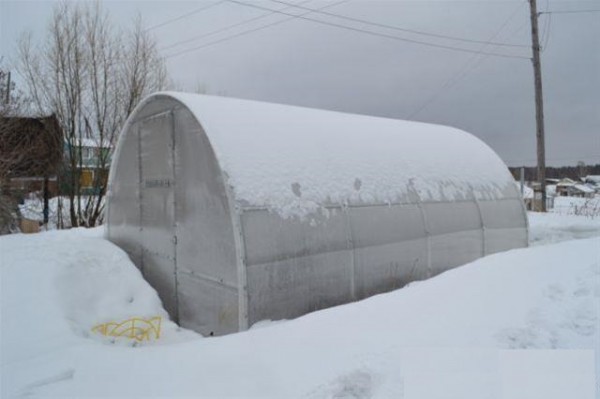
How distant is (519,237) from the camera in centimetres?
971

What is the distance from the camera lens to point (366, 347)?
351 cm

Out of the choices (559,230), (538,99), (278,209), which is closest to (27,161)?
(278,209)

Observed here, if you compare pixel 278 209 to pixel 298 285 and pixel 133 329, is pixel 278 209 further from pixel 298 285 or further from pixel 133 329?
pixel 133 329

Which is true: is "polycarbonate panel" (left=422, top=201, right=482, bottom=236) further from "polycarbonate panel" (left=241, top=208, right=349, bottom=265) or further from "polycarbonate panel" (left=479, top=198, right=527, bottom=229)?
"polycarbonate panel" (left=241, top=208, right=349, bottom=265)

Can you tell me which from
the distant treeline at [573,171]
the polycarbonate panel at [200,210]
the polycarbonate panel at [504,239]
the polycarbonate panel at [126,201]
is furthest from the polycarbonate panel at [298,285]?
the distant treeline at [573,171]

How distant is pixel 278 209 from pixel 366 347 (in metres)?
2.64

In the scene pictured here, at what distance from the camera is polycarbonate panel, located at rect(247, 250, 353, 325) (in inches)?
213

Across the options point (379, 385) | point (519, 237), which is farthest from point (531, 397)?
point (519, 237)

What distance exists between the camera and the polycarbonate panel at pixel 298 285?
540 cm

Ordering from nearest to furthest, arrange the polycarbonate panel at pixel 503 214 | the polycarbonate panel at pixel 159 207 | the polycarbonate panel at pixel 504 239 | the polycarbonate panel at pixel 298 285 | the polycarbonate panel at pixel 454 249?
the polycarbonate panel at pixel 298 285, the polycarbonate panel at pixel 159 207, the polycarbonate panel at pixel 454 249, the polycarbonate panel at pixel 504 239, the polycarbonate panel at pixel 503 214

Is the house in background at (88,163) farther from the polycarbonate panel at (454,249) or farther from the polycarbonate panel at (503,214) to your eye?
the polycarbonate panel at (503,214)

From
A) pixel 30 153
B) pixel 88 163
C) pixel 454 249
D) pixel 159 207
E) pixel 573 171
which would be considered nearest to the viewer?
pixel 159 207

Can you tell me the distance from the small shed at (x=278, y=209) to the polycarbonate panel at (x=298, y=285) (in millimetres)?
17

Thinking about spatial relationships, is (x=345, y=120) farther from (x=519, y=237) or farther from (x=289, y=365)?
(x=289, y=365)
